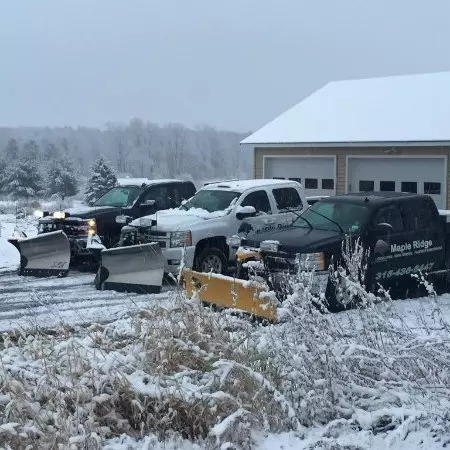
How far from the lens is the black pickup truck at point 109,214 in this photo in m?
13.6

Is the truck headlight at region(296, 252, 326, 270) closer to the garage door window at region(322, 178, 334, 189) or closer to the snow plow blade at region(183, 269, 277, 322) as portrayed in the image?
the snow plow blade at region(183, 269, 277, 322)

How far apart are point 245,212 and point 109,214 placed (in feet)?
11.4

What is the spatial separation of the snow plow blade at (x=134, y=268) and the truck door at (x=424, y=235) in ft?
12.8

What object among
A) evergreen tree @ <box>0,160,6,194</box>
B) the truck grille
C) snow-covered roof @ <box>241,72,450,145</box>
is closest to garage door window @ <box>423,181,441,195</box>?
snow-covered roof @ <box>241,72,450,145</box>

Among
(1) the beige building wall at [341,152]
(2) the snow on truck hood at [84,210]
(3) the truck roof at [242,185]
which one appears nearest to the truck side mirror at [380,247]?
(3) the truck roof at [242,185]

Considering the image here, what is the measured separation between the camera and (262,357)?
5.11 m

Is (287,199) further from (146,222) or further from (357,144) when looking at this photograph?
(357,144)

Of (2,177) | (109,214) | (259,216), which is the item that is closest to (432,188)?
(259,216)

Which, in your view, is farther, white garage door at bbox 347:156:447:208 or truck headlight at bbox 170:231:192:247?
white garage door at bbox 347:156:447:208

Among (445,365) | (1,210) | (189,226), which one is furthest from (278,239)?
(1,210)

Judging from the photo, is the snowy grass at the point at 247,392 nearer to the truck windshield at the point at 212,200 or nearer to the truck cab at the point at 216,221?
the truck cab at the point at 216,221

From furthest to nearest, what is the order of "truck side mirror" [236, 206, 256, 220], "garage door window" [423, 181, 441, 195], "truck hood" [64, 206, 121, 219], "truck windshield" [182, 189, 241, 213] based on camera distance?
"garage door window" [423, 181, 441, 195] < "truck hood" [64, 206, 121, 219] < "truck windshield" [182, 189, 241, 213] < "truck side mirror" [236, 206, 256, 220]

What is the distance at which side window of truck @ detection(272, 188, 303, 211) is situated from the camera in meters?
13.4

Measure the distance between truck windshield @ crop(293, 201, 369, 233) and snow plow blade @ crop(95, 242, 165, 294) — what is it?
91.3 inches
